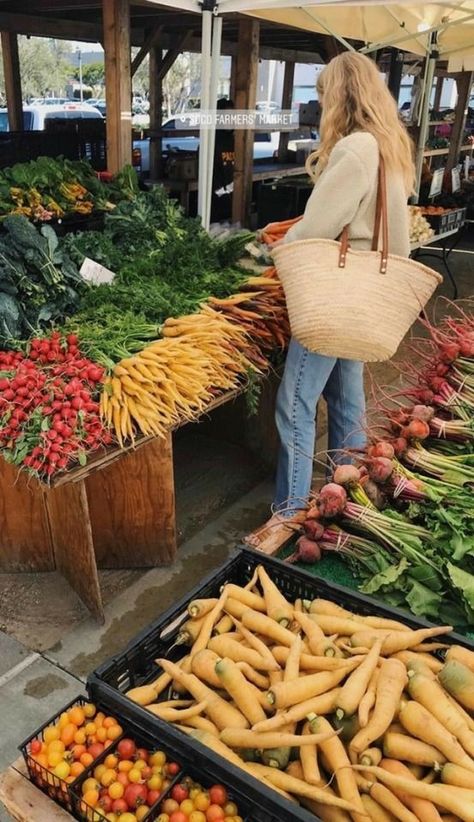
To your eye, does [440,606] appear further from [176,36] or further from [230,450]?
[176,36]

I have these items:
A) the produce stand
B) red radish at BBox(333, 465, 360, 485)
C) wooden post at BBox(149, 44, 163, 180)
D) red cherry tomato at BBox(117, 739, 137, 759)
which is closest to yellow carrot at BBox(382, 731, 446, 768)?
red cherry tomato at BBox(117, 739, 137, 759)

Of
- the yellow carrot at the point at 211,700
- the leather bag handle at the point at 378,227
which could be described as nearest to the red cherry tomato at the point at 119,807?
the yellow carrot at the point at 211,700

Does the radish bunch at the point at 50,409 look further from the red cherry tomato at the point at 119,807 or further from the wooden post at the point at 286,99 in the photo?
the wooden post at the point at 286,99

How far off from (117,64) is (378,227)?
106 inches

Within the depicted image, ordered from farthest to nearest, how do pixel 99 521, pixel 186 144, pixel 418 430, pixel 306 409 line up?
pixel 186 144 → pixel 99 521 → pixel 306 409 → pixel 418 430

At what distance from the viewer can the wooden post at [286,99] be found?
10.2 meters

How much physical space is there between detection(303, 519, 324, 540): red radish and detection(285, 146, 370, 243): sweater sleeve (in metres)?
0.98

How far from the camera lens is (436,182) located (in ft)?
24.9

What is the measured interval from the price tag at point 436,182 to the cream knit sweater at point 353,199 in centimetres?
567

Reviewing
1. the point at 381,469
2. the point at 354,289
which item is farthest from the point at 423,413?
the point at 354,289

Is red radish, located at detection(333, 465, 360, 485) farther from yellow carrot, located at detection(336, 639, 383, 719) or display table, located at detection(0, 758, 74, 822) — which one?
display table, located at detection(0, 758, 74, 822)

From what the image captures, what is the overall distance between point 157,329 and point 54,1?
5052 mm

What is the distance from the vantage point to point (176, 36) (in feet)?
29.6

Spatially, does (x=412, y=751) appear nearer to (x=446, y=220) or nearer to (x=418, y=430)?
(x=418, y=430)
